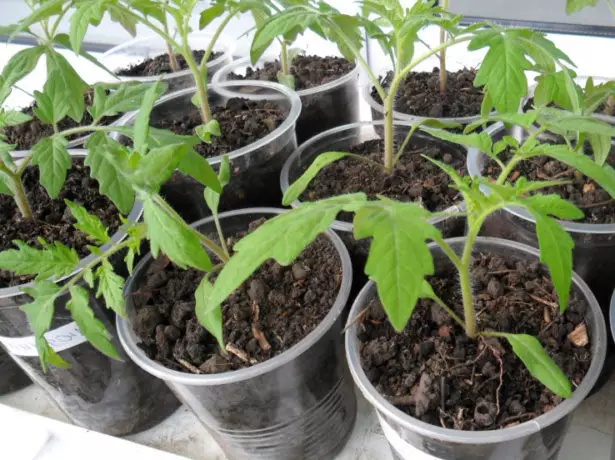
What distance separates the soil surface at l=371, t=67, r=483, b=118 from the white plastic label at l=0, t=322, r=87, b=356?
0.72m

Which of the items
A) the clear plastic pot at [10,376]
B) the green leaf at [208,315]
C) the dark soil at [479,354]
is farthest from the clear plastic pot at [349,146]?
the clear plastic pot at [10,376]

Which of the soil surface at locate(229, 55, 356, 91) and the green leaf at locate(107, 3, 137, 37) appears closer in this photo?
the green leaf at locate(107, 3, 137, 37)

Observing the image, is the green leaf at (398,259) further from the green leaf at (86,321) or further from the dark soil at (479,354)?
the green leaf at (86,321)

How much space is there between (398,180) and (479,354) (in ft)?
1.24

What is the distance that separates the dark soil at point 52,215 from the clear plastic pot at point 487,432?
0.46 metres

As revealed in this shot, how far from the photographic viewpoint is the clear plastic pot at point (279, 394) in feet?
2.42

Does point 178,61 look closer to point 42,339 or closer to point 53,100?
point 53,100

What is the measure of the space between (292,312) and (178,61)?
0.92 meters

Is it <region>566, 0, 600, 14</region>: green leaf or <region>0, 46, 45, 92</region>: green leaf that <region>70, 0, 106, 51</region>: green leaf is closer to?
<region>0, 46, 45, 92</region>: green leaf

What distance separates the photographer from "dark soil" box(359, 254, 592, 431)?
648 millimetres

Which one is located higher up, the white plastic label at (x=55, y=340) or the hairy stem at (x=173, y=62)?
the hairy stem at (x=173, y=62)

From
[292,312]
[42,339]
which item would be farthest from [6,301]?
[292,312]

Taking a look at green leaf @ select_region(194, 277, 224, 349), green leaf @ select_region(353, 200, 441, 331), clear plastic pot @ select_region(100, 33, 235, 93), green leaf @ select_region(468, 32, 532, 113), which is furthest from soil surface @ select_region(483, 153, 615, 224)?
clear plastic pot @ select_region(100, 33, 235, 93)

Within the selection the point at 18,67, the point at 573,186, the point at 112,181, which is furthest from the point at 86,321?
the point at 573,186
